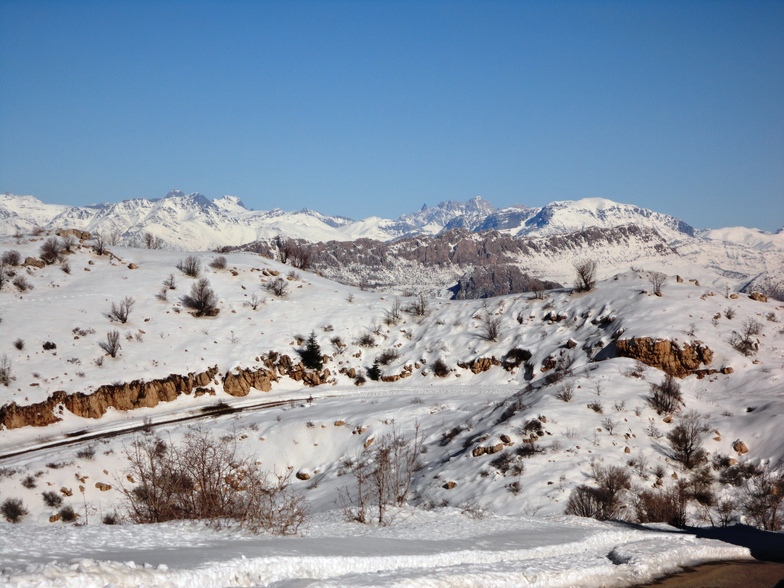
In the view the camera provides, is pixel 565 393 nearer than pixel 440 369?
Yes

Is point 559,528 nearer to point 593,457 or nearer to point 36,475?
point 593,457

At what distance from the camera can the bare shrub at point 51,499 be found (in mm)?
27047

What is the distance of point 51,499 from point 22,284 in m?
28.6

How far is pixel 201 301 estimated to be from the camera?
53.8m

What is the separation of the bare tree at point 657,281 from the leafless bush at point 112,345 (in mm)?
40658

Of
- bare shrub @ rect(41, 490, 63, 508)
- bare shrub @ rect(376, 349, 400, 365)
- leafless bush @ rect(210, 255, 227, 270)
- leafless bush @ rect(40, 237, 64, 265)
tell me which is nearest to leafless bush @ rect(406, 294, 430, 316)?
bare shrub @ rect(376, 349, 400, 365)

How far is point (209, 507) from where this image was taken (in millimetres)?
13359

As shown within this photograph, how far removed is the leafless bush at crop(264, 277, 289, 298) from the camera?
2362 inches

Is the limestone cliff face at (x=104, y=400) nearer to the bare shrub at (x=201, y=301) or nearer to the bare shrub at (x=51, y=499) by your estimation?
the bare shrub at (x=201, y=301)

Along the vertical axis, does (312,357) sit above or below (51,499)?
above

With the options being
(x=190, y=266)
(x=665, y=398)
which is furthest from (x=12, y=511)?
(x=190, y=266)

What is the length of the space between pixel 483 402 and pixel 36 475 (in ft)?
78.2

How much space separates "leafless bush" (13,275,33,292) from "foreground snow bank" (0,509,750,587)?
44838mm

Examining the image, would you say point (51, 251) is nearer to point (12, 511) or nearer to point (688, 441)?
point (12, 511)
